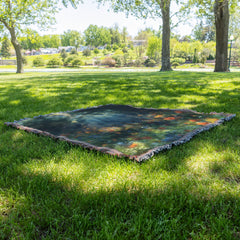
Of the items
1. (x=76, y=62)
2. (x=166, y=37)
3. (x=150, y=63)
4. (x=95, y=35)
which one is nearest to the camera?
(x=166, y=37)

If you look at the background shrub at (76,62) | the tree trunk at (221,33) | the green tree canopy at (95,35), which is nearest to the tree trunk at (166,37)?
the tree trunk at (221,33)

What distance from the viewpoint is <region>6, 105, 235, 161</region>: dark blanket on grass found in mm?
2594

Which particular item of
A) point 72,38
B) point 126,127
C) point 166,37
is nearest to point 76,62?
point 166,37

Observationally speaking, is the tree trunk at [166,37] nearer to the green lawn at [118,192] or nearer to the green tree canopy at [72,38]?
the green lawn at [118,192]

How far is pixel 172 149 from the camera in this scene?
8.34ft

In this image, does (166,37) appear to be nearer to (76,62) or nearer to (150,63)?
(150,63)

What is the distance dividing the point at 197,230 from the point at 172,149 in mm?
1194

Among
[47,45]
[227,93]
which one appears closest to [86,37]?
[47,45]

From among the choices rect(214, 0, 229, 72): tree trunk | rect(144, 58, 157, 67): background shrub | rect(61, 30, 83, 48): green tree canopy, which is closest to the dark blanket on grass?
rect(214, 0, 229, 72): tree trunk

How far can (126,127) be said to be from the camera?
11.1 feet

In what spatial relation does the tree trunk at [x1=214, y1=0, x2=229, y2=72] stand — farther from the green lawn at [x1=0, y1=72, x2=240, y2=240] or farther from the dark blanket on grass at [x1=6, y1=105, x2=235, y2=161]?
the green lawn at [x1=0, y1=72, x2=240, y2=240]

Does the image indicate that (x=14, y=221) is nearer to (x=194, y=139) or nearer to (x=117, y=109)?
(x=194, y=139)

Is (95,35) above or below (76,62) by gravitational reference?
above

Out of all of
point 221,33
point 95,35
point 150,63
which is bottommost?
point 150,63
